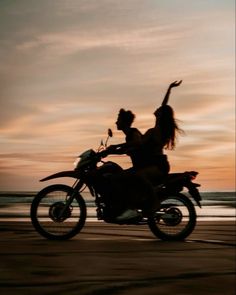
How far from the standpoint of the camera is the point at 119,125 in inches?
265

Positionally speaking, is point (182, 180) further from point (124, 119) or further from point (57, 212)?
point (57, 212)

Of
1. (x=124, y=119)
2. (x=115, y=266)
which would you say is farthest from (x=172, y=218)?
(x=115, y=266)

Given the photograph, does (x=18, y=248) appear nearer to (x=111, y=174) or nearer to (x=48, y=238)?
(x=48, y=238)

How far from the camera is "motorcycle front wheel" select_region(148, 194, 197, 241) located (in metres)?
7.78

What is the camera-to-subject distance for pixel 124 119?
6.71 metres

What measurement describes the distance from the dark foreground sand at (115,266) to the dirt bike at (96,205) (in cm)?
21

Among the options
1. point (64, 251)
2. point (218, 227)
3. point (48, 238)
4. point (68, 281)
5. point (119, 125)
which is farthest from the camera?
point (218, 227)

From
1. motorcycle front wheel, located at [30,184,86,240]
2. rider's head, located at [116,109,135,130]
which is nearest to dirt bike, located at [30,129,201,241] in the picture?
motorcycle front wheel, located at [30,184,86,240]

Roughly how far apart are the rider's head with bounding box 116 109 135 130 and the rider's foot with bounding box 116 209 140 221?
4.18 feet

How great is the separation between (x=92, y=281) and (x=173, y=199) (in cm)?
349

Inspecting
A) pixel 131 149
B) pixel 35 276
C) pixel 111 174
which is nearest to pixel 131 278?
pixel 35 276

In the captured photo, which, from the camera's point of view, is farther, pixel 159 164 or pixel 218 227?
pixel 218 227

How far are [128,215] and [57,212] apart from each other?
35.6 inches

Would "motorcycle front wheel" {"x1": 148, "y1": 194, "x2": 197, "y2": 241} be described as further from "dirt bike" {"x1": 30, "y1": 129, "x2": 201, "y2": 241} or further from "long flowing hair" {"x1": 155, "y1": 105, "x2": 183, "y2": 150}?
"long flowing hair" {"x1": 155, "y1": 105, "x2": 183, "y2": 150}
